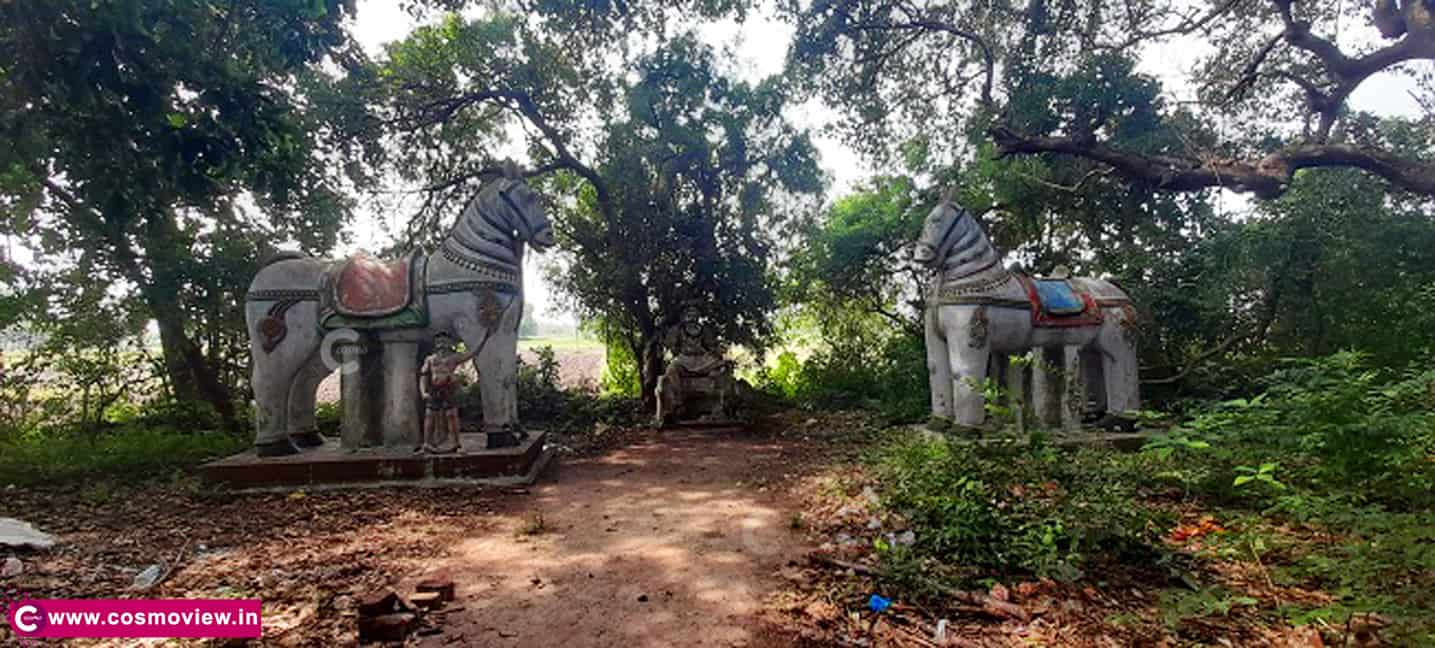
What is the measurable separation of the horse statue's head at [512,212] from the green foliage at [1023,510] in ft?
13.8

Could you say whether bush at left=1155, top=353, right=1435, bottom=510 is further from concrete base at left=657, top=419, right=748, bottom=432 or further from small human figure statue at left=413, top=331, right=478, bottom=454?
concrete base at left=657, top=419, right=748, bottom=432

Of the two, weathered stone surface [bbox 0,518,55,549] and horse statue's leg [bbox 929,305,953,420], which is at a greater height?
horse statue's leg [bbox 929,305,953,420]

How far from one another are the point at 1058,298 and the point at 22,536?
833 centimetres

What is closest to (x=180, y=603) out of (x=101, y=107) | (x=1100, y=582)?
(x=101, y=107)

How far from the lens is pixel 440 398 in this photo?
19.1 ft

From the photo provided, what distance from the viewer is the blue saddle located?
20.7ft

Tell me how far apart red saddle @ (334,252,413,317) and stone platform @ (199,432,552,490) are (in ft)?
4.37

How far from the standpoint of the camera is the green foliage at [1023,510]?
333 centimetres

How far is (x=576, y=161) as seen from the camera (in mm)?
10023

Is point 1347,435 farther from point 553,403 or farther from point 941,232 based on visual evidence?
point 553,403

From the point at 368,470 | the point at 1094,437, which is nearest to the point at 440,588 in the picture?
the point at 368,470

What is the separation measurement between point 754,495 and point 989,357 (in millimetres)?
3015

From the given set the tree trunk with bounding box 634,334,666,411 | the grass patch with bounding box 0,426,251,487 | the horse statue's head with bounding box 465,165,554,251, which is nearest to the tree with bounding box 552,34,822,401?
the tree trunk with bounding box 634,334,666,411

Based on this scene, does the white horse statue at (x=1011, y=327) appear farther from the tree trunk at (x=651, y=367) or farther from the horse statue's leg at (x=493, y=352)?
the tree trunk at (x=651, y=367)
